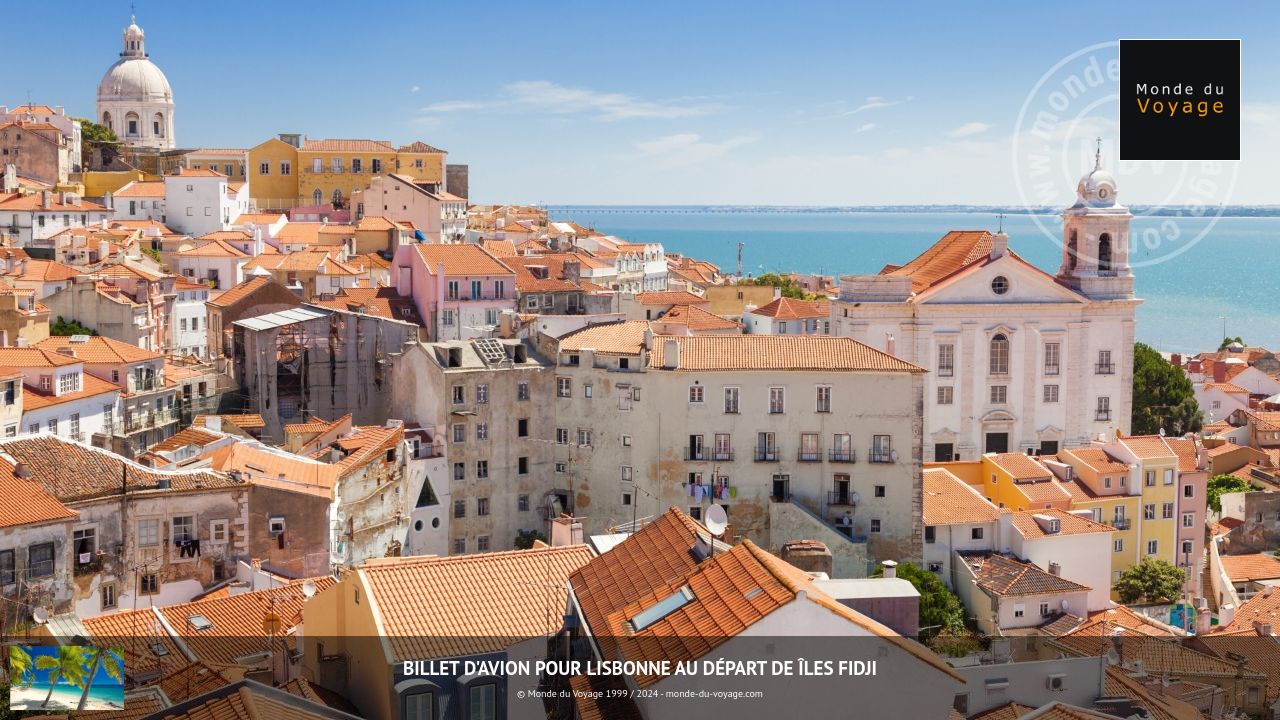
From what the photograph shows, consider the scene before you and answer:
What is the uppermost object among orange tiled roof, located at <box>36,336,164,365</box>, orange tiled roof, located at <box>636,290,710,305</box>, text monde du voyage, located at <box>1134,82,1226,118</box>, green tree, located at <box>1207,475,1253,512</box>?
text monde du voyage, located at <box>1134,82,1226,118</box>

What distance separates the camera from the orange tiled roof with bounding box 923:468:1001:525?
3325 cm

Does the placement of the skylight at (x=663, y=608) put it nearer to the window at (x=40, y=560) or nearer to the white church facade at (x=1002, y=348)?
the window at (x=40, y=560)

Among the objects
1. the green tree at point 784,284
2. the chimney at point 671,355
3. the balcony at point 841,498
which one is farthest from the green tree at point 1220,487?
the green tree at point 784,284

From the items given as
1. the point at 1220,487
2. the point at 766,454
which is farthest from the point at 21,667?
the point at 1220,487

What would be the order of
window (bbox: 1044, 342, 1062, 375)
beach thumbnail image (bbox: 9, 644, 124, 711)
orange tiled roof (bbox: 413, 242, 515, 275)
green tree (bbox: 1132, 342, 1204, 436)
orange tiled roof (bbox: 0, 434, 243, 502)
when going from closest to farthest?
beach thumbnail image (bbox: 9, 644, 124, 711) → orange tiled roof (bbox: 0, 434, 243, 502) → orange tiled roof (bbox: 413, 242, 515, 275) → window (bbox: 1044, 342, 1062, 375) → green tree (bbox: 1132, 342, 1204, 436)

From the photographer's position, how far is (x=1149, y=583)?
3553 centimetres

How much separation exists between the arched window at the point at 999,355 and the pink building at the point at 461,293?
16.2m

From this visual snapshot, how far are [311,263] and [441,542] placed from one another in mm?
23288

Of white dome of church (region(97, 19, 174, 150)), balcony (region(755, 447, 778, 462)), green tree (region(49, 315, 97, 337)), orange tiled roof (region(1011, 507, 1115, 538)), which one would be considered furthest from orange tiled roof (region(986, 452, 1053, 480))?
white dome of church (region(97, 19, 174, 150))

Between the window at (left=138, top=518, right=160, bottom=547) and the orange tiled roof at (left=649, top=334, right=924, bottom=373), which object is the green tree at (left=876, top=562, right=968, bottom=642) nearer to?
the orange tiled roof at (left=649, top=334, right=924, bottom=373)

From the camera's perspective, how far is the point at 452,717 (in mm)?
13312

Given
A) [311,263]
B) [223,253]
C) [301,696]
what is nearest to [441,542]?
[301,696]

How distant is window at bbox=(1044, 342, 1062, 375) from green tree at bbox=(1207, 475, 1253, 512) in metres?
6.72

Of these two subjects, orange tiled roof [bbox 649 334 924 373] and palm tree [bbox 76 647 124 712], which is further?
orange tiled roof [bbox 649 334 924 373]
